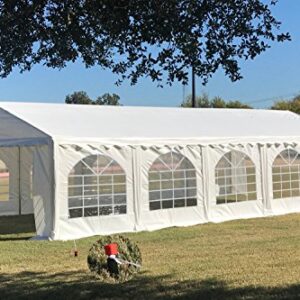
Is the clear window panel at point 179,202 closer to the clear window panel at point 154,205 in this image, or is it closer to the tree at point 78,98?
the clear window panel at point 154,205

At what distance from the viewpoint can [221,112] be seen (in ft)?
66.7

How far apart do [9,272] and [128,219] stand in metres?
5.00

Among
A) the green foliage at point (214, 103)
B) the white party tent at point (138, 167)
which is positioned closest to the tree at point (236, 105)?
the green foliage at point (214, 103)

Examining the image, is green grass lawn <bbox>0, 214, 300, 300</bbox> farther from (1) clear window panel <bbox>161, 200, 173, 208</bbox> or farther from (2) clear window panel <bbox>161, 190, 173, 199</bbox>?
(2) clear window panel <bbox>161, 190, 173, 199</bbox>

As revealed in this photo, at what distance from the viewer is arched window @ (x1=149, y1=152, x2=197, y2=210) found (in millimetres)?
14539

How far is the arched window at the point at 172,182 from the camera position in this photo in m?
14.5

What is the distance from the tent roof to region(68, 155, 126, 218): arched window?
59cm

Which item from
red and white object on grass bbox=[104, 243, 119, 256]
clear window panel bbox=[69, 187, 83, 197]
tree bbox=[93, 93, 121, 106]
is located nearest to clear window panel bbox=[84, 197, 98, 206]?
clear window panel bbox=[69, 187, 83, 197]

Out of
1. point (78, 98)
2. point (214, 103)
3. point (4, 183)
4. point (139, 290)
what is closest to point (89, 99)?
point (78, 98)

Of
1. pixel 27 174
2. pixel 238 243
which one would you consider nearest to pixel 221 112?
pixel 27 174

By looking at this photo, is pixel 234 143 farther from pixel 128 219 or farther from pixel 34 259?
pixel 34 259

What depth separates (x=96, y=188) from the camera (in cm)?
1366

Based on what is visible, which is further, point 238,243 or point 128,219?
point 128,219

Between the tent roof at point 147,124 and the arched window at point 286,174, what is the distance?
0.54m
